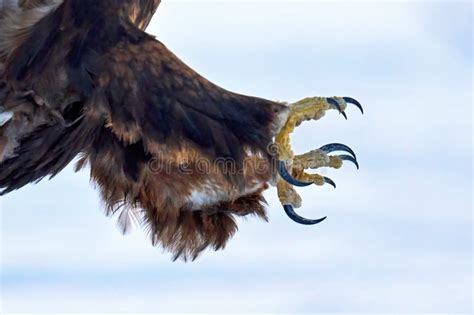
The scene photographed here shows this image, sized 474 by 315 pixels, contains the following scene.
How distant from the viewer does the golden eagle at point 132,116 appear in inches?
188

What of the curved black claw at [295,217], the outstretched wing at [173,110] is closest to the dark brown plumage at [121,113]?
the outstretched wing at [173,110]

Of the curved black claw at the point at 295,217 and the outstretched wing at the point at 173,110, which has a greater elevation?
the outstretched wing at the point at 173,110

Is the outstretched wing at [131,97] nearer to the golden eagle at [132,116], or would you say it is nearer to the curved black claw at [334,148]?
the golden eagle at [132,116]

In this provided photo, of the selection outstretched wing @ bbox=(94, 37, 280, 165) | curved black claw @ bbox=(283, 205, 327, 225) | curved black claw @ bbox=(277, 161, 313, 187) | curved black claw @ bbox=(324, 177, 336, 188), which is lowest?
curved black claw @ bbox=(283, 205, 327, 225)

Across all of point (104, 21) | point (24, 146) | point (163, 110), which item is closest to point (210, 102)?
point (163, 110)

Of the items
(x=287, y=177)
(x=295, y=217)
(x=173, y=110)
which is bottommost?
(x=295, y=217)

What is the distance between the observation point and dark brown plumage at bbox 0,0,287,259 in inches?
188

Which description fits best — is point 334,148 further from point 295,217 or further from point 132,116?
point 132,116

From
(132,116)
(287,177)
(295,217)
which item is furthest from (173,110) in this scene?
(295,217)

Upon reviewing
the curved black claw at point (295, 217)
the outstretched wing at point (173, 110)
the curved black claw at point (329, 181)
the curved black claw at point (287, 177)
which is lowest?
the curved black claw at point (295, 217)

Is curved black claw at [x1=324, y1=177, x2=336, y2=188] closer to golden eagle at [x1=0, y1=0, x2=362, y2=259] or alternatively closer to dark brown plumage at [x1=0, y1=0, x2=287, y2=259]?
golden eagle at [x1=0, y1=0, x2=362, y2=259]

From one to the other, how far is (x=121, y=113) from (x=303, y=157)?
2.53 ft

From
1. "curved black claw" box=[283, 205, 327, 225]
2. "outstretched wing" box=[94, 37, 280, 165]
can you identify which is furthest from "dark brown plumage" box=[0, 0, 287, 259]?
"curved black claw" box=[283, 205, 327, 225]

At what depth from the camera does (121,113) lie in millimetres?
4801
